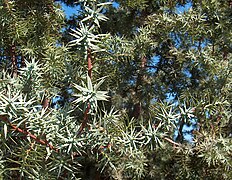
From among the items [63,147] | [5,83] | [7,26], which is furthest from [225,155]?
[7,26]

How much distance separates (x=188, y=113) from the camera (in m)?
0.81

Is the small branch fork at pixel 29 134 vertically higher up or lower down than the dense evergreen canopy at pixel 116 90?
lower down

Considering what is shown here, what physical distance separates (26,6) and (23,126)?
0.72 meters

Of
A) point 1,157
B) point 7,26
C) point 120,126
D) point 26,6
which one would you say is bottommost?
point 1,157

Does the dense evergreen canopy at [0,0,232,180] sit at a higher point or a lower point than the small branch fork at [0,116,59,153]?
higher

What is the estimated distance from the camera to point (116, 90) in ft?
4.98

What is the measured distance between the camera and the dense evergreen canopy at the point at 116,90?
771 mm

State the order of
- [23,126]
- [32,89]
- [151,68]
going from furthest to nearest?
[151,68]
[32,89]
[23,126]

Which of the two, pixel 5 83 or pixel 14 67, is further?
pixel 14 67

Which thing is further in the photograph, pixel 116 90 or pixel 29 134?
pixel 116 90

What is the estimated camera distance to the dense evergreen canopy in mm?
771

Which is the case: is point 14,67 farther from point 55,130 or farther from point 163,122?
point 163,122

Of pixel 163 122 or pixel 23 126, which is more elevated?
pixel 163 122

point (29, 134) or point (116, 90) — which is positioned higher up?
point (116, 90)
